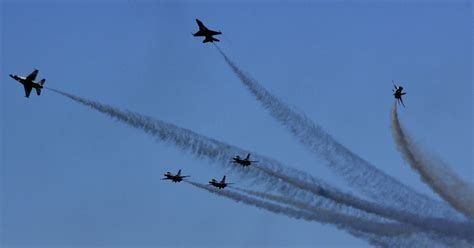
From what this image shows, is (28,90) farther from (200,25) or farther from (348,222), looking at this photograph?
(348,222)

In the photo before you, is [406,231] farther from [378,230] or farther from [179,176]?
[179,176]

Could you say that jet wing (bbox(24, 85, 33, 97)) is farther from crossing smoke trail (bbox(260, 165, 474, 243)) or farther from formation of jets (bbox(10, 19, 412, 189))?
crossing smoke trail (bbox(260, 165, 474, 243))

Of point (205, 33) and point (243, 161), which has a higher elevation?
point (205, 33)

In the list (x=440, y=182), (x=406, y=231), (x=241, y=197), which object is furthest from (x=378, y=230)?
(x=241, y=197)

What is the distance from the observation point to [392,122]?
82.9 meters

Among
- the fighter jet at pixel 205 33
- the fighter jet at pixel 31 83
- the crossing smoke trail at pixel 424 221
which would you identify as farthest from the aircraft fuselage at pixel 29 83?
the crossing smoke trail at pixel 424 221

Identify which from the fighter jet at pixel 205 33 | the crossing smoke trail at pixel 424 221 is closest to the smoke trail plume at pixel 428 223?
the crossing smoke trail at pixel 424 221

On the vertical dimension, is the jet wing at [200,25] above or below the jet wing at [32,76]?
above

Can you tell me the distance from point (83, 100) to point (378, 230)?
32.8 meters

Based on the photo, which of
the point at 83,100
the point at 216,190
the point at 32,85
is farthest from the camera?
the point at 216,190

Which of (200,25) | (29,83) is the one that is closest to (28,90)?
(29,83)

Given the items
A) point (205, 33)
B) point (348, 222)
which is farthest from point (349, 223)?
point (205, 33)

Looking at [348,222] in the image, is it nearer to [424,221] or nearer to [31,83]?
[424,221]

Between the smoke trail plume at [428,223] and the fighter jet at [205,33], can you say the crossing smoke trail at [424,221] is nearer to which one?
the smoke trail plume at [428,223]
